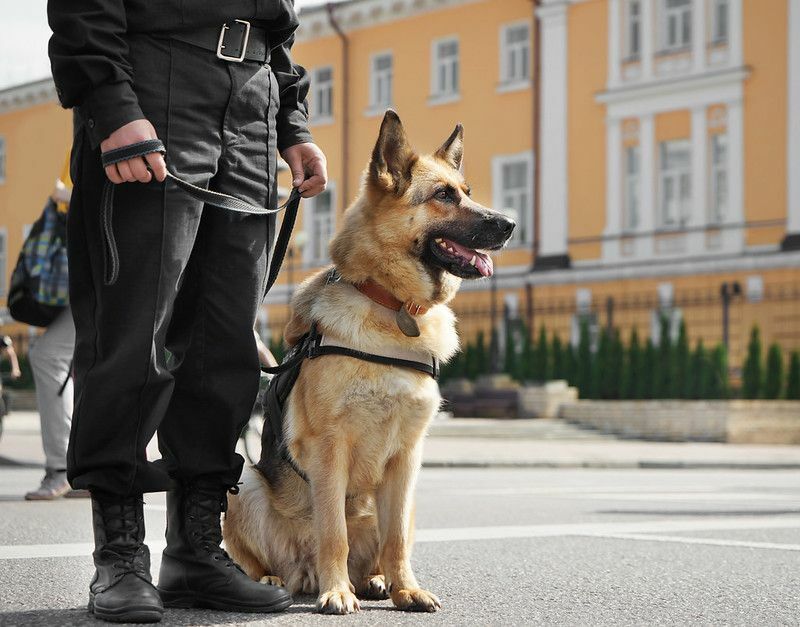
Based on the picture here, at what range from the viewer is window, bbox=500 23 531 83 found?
31984 millimetres

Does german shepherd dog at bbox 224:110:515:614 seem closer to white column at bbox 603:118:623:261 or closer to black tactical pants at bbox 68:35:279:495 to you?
black tactical pants at bbox 68:35:279:495

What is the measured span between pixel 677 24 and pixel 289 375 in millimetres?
25888

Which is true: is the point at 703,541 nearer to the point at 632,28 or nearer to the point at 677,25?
the point at 677,25

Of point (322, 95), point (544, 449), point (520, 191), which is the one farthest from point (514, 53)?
point (544, 449)

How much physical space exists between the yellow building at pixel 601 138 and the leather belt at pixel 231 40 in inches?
913

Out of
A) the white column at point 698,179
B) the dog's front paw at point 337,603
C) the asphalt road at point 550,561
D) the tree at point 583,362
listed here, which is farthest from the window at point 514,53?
the dog's front paw at point 337,603

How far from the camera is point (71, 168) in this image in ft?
13.6

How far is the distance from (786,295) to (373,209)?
75.2ft

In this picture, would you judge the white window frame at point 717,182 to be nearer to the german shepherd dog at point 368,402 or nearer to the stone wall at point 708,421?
the stone wall at point 708,421

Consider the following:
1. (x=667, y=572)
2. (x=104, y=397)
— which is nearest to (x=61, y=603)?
(x=104, y=397)

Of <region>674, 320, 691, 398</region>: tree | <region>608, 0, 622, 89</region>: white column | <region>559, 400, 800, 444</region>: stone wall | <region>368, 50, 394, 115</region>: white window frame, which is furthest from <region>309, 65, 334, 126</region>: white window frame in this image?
<region>559, 400, 800, 444</region>: stone wall

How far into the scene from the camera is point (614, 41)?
30016 mm

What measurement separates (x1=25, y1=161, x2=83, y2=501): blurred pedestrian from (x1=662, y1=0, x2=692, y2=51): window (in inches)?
879

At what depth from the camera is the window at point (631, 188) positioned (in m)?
29.9
